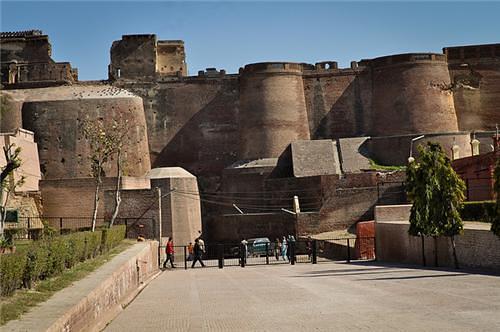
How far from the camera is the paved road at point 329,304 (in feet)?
29.1

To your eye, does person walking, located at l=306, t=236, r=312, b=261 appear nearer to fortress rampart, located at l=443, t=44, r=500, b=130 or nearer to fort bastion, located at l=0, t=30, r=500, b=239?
fort bastion, located at l=0, t=30, r=500, b=239

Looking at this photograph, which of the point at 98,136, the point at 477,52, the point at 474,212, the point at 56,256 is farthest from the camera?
the point at 477,52

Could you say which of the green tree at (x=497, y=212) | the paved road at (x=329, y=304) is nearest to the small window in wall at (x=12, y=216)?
the paved road at (x=329, y=304)

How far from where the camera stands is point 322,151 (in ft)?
118

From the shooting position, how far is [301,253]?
1112 inches

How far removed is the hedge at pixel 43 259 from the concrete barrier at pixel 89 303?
479 mm

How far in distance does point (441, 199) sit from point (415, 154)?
17824 mm

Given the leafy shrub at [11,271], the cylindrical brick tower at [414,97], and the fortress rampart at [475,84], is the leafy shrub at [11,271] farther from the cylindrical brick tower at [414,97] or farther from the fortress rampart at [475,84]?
the fortress rampart at [475,84]

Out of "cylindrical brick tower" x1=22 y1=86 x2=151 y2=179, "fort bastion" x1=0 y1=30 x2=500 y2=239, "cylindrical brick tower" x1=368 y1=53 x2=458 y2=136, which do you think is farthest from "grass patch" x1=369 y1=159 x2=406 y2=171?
"cylindrical brick tower" x1=22 y1=86 x2=151 y2=179

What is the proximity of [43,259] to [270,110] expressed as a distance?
2853 cm

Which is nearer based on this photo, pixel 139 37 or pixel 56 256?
pixel 56 256

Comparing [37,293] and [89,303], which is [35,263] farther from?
[89,303]

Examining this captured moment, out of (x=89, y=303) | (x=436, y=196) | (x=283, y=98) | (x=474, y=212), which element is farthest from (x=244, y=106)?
(x=89, y=303)

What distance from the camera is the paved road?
29.1ft
